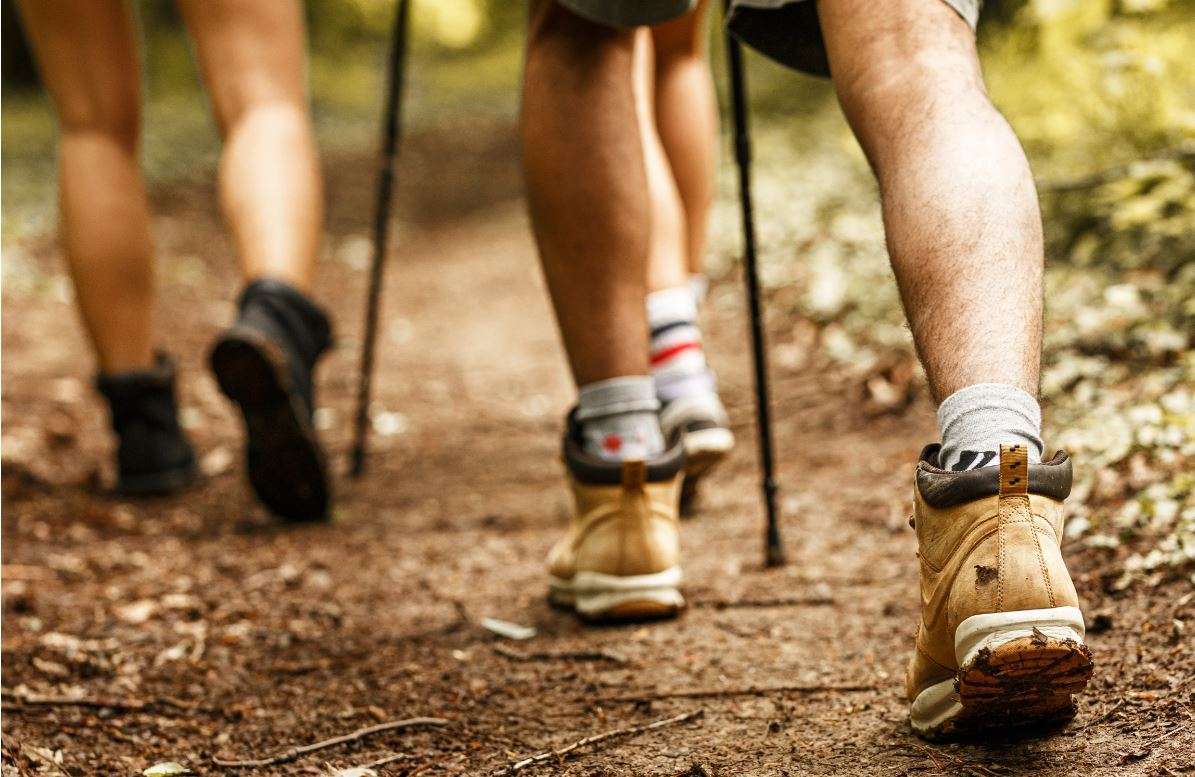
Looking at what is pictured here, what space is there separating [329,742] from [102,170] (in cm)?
180

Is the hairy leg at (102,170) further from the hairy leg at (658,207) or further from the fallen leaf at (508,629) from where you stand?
the fallen leaf at (508,629)

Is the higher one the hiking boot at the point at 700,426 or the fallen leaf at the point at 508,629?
the hiking boot at the point at 700,426

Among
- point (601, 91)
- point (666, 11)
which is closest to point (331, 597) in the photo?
point (601, 91)

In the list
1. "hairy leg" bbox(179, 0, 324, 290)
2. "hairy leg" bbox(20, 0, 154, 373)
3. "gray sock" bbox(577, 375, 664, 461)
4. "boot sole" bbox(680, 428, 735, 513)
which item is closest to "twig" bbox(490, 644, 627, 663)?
"gray sock" bbox(577, 375, 664, 461)

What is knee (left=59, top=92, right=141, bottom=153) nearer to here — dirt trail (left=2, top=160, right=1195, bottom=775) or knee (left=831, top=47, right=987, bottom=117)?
dirt trail (left=2, top=160, right=1195, bottom=775)

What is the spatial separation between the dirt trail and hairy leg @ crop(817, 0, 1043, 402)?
1.39 feet

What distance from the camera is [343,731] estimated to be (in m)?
1.39

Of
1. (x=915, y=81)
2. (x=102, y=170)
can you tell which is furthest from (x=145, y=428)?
(x=915, y=81)

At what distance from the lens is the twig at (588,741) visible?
1222 millimetres

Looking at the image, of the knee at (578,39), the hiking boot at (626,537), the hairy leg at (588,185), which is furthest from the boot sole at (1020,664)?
the knee at (578,39)

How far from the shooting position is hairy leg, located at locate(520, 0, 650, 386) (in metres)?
1.64

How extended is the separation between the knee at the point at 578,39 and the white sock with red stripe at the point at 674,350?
701 millimetres

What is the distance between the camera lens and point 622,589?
5.58 ft

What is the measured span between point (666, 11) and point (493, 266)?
4.77 metres
